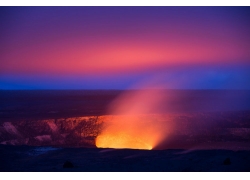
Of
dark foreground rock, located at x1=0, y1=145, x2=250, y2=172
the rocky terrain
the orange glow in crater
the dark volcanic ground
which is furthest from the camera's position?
the orange glow in crater

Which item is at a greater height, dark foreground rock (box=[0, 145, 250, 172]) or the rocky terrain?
the rocky terrain

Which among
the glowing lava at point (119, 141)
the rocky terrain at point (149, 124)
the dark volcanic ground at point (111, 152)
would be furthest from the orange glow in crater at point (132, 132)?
the dark volcanic ground at point (111, 152)

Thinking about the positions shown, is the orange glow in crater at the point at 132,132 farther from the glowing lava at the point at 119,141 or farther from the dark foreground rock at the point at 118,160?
the dark foreground rock at the point at 118,160

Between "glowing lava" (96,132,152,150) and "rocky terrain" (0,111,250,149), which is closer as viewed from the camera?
"rocky terrain" (0,111,250,149)

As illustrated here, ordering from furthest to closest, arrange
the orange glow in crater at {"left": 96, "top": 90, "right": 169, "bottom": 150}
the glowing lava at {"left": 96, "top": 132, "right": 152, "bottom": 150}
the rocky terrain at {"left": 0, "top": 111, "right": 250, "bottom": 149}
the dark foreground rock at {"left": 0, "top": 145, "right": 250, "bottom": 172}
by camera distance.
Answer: the orange glow in crater at {"left": 96, "top": 90, "right": 169, "bottom": 150} < the glowing lava at {"left": 96, "top": 132, "right": 152, "bottom": 150} < the rocky terrain at {"left": 0, "top": 111, "right": 250, "bottom": 149} < the dark foreground rock at {"left": 0, "top": 145, "right": 250, "bottom": 172}

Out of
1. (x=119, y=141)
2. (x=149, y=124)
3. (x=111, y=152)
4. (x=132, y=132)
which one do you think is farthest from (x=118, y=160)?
(x=149, y=124)

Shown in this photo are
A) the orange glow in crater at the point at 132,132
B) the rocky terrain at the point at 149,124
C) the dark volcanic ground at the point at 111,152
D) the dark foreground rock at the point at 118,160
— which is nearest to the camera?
the dark foreground rock at the point at 118,160

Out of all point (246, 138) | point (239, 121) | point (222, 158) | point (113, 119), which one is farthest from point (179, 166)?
point (239, 121)

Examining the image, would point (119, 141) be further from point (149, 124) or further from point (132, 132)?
point (149, 124)

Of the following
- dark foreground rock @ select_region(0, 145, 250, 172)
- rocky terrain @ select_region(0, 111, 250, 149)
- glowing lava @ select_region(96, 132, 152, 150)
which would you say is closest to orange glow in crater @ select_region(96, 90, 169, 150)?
glowing lava @ select_region(96, 132, 152, 150)

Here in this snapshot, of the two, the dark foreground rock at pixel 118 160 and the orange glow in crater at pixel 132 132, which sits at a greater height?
the orange glow in crater at pixel 132 132

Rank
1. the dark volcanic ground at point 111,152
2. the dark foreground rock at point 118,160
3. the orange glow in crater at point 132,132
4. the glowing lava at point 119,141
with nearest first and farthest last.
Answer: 1. the dark foreground rock at point 118,160
2. the dark volcanic ground at point 111,152
3. the glowing lava at point 119,141
4. the orange glow in crater at point 132,132

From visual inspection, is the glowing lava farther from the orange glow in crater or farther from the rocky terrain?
the rocky terrain
